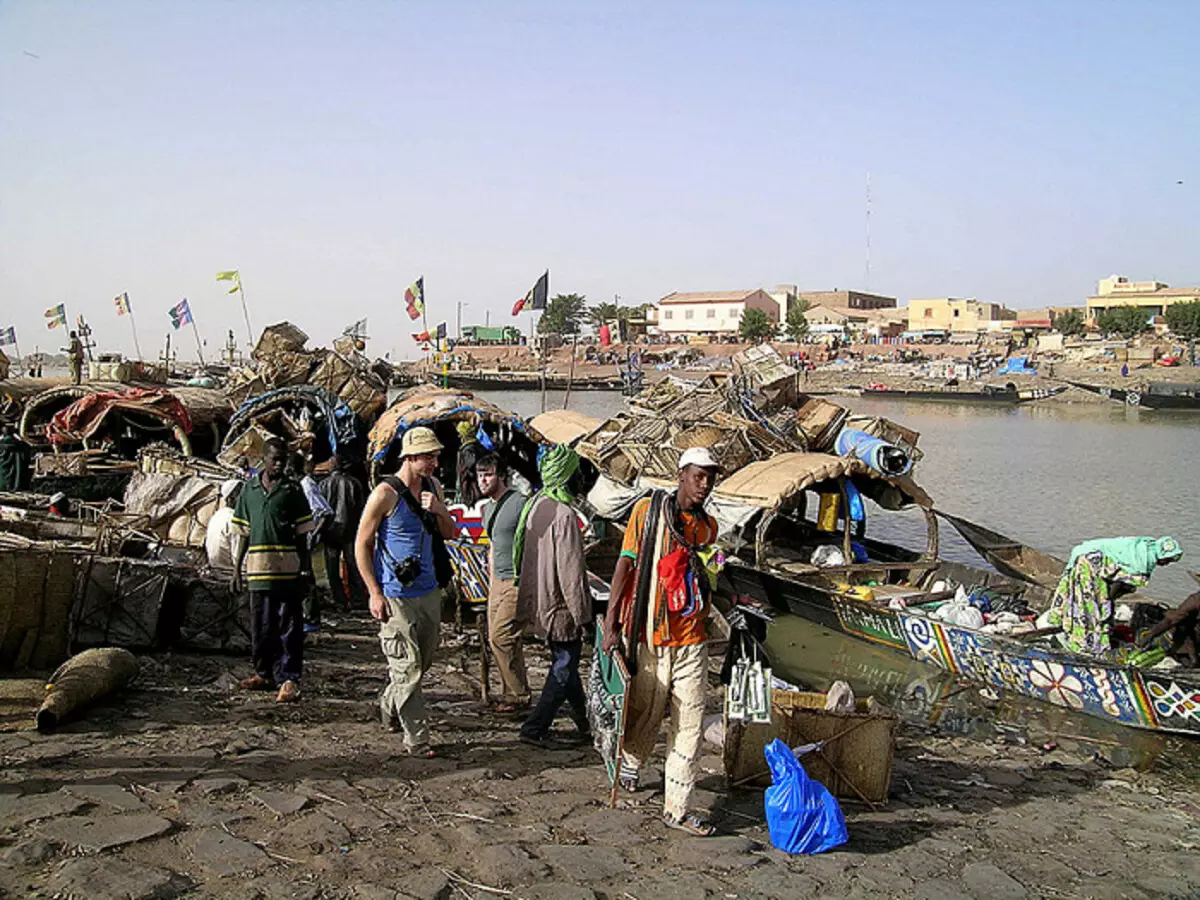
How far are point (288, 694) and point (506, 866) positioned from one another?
7.50 ft

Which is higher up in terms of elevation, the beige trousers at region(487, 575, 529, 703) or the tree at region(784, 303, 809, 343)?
the tree at region(784, 303, 809, 343)

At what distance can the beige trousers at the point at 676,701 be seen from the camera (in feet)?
13.5

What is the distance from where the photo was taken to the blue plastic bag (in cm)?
405

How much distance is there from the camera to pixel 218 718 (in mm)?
5145

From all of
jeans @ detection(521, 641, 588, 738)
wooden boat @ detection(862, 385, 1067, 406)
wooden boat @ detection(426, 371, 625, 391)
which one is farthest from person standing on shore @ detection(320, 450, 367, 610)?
wooden boat @ detection(426, 371, 625, 391)

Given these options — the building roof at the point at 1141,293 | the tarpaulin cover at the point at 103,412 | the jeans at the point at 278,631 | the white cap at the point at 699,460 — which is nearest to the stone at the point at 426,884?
the white cap at the point at 699,460

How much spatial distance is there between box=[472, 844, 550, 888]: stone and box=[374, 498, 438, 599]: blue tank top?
132 centimetres

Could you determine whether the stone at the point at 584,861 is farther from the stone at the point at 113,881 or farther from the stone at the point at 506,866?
the stone at the point at 113,881

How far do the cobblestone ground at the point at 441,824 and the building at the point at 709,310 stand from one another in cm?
7873

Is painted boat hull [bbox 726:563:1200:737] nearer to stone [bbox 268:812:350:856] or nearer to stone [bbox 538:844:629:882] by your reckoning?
stone [bbox 538:844:629:882]

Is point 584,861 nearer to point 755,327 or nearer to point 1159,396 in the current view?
point 1159,396


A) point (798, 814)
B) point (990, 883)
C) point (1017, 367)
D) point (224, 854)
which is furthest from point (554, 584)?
point (1017, 367)

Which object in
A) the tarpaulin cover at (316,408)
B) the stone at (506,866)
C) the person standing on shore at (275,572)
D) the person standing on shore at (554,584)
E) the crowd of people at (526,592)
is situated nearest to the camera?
the stone at (506,866)

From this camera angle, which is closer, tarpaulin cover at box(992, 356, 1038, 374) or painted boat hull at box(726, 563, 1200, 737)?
painted boat hull at box(726, 563, 1200, 737)
